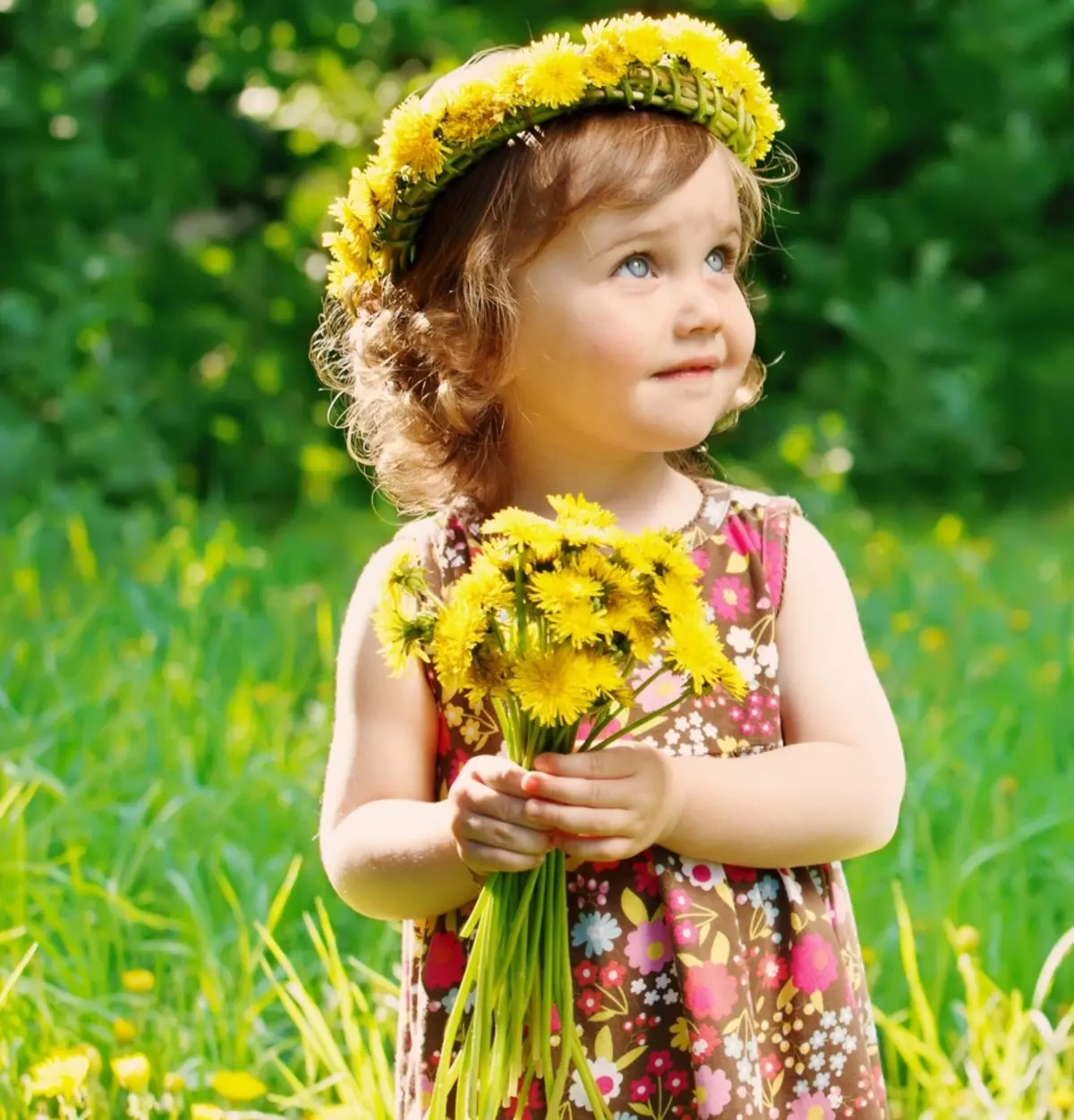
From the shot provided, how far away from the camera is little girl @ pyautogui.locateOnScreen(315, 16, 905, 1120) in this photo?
5.73ft

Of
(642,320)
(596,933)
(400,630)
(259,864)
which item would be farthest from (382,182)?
(259,864)

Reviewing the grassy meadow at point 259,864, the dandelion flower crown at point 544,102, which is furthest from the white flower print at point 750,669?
the grassy meadow at point 259,864

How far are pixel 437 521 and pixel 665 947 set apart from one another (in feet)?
1.64

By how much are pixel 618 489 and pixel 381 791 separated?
1.28ft

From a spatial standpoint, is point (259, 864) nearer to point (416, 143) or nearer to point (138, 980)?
point (138, 980)

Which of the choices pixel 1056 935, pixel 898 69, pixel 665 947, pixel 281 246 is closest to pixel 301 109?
pixel 281 246

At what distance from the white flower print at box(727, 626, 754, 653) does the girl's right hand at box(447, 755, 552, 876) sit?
1.18 ft

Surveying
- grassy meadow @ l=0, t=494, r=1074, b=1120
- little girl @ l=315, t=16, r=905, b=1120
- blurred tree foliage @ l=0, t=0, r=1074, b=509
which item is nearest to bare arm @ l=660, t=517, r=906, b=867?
little girl @ l=315, t=16, r=905, b=1120

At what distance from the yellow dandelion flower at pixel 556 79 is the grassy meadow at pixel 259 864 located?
106 cm

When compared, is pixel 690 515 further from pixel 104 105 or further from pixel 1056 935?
pixel 104 105

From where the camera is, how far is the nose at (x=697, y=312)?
1.74 m

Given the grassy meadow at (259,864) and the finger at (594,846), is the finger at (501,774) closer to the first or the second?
the finger at (594,846)

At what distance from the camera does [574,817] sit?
1.54m

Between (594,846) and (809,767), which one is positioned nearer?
(594,846)
